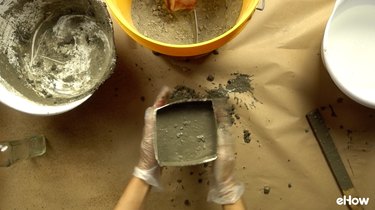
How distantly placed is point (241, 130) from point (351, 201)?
1.16 ft

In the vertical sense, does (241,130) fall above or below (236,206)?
above

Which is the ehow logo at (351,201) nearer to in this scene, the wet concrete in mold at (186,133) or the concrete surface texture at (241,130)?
the concrete surface texture at (241,130)

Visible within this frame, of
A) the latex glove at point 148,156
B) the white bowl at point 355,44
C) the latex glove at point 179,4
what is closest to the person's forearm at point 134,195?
the latex glove at point 148,156

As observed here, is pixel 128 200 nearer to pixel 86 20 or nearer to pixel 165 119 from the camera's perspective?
pixel 165 119

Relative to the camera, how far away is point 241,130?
111 cm

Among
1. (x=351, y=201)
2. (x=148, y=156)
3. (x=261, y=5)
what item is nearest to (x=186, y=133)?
(x=148, y=156)

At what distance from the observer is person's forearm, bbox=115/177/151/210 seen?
1.01m

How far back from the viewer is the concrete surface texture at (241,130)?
1107 millimetres

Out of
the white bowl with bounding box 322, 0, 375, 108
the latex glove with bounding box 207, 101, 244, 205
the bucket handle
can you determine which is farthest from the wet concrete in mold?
the white bowl with bounding box 322, 0, 375, 108

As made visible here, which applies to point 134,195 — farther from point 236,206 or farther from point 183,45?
point 183,45

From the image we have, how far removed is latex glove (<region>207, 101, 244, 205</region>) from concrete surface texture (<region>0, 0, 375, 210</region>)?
7 cm

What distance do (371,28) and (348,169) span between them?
387mm

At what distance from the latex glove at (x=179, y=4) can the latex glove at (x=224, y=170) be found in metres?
0.26

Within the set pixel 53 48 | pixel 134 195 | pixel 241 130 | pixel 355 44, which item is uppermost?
pixel 355 44
